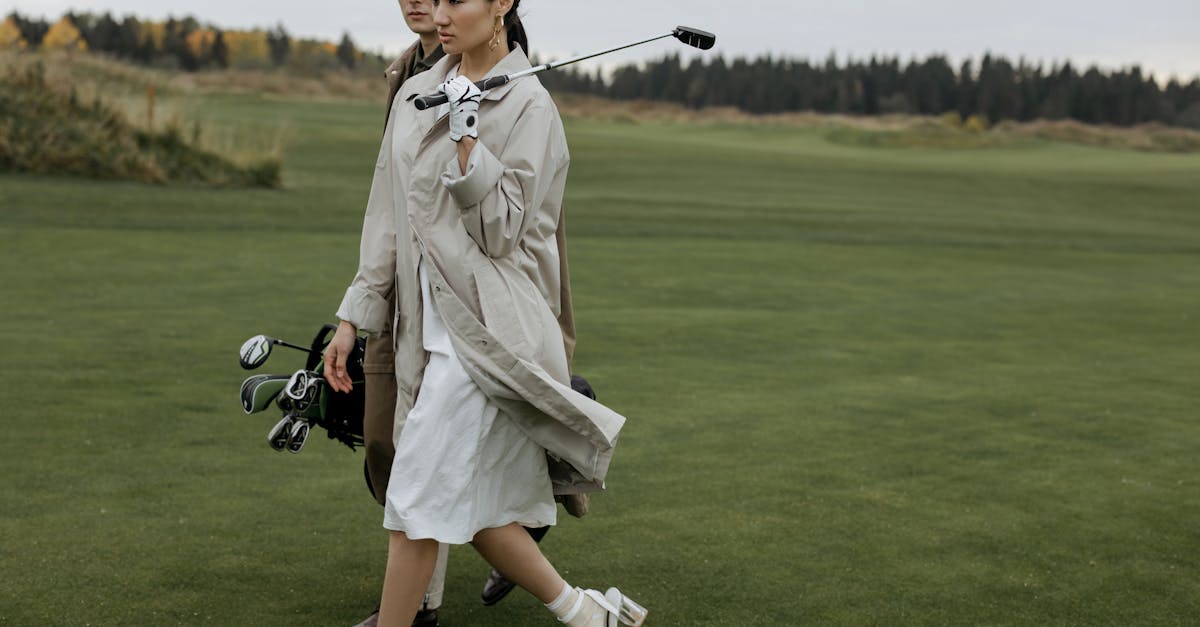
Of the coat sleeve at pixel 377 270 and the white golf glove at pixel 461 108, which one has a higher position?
the white golf glove at pixel 461 108

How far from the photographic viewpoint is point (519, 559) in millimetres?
3893

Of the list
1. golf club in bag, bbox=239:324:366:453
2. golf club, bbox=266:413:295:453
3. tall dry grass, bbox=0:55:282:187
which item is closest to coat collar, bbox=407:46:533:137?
golf club in bag, bbox=239:324:366:453

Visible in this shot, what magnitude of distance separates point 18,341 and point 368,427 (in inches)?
242

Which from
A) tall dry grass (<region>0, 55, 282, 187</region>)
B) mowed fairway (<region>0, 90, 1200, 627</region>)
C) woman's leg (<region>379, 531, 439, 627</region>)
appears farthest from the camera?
tall dry grass (<region>0, 55, 282, 187</region>)

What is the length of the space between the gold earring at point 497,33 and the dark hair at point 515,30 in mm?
115

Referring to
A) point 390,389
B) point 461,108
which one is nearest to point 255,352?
point 390,389

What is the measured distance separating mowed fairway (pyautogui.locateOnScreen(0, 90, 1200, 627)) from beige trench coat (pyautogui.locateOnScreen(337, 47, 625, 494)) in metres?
1.08

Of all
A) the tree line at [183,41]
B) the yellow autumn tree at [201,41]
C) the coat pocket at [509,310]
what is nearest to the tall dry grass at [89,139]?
the coat pocket at [509,310]

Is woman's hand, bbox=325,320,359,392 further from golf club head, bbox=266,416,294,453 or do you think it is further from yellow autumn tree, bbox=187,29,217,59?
yellow autumn tree, bbox=187,29,217,59

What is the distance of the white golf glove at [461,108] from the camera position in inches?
135

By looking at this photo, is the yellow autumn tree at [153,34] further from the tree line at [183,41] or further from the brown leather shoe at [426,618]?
the brown leather shoe at [426,618]

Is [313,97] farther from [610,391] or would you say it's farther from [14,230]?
[610,391]

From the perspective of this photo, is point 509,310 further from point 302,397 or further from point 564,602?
point 564,602

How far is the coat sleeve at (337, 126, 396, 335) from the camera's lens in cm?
389
